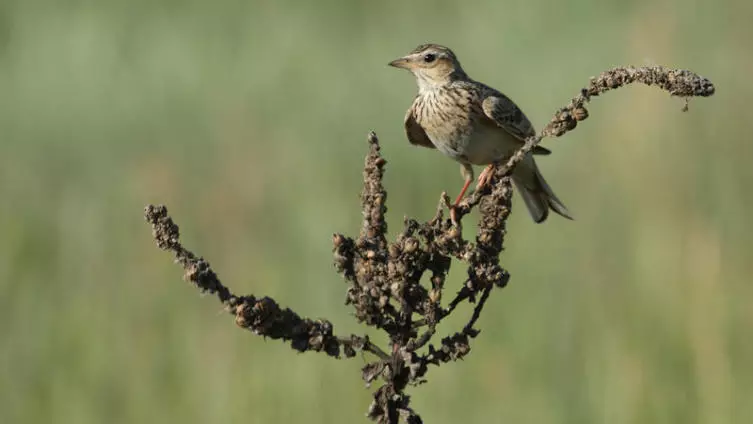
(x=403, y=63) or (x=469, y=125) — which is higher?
(x=403, y=63)

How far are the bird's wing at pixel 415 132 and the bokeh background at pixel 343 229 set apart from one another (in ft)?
2.63

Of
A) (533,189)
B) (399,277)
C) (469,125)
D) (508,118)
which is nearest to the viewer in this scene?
(399,277)

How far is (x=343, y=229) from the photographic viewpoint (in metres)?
6.58

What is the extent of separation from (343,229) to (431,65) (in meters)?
1.11

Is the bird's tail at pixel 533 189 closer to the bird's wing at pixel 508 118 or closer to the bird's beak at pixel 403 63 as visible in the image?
the bird's wing at pixel 508 118

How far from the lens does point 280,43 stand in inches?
408

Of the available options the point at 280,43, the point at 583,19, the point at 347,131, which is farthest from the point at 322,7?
the point at 347,131

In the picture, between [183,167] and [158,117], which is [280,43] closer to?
[158,117]

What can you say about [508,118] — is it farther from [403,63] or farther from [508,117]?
[403,63]

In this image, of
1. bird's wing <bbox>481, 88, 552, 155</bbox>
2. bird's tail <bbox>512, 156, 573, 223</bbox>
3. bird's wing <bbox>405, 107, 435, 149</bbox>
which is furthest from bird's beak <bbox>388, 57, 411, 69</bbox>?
bird's tail <bbox>512, 156, 573, 223</bbox>

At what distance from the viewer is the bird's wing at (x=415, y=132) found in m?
5.65

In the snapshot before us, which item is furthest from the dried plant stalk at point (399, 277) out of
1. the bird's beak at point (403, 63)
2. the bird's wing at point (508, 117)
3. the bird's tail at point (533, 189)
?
the bird's beak at point (403, 63)

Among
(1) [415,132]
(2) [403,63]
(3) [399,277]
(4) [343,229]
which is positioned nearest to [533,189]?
(1) [415,132]

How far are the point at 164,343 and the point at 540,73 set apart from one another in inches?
151
